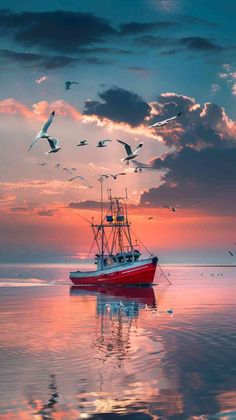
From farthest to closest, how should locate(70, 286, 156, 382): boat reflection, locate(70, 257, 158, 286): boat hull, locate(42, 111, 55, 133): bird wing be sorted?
locate(70, 257, 158, 286): boat hull
locate(42, 111, 55, 133): bird wing
locate(70, 286, 156, 382): boat reflection

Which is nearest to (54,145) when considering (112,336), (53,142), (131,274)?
(53,142)

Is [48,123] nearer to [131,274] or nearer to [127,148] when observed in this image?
[127,148]

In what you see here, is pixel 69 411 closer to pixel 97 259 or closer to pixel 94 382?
pixel 94 382

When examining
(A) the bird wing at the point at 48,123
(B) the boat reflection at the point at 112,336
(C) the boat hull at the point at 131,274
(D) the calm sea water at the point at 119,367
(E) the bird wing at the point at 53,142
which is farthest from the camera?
(C) the boat hull at the point at 131,274

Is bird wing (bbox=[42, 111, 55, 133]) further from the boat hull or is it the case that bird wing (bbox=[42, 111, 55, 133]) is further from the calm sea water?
the boat hull

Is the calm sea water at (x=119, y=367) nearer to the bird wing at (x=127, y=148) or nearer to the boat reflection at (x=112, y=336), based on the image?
the boat reflection at (x=112, y=336)

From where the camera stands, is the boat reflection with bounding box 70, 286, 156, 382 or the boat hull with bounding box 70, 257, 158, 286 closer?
the boat reflection with bounding box 70, 286, 156, 382

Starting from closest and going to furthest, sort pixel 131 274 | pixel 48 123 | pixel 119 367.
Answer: pixel 119 367
pixel 48 123
pixel 131 274

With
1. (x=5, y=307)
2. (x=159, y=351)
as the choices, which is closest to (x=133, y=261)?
(x=5, y=307)

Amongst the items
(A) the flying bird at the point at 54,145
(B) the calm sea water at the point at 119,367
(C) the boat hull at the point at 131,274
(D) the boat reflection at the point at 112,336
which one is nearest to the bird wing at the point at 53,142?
(A) the flying bird at the point at 54,145

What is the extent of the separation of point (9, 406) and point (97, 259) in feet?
274

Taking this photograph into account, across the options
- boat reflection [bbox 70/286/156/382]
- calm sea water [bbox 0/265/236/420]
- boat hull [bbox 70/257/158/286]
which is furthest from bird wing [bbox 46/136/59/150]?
boat hull [bbox 70/257/158/286]

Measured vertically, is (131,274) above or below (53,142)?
below

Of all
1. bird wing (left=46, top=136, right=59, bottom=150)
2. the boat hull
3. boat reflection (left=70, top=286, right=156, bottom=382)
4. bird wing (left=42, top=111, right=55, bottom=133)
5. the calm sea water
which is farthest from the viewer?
the boat hull
